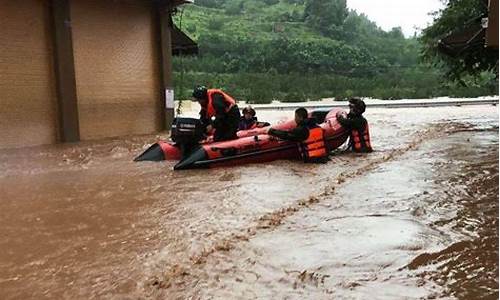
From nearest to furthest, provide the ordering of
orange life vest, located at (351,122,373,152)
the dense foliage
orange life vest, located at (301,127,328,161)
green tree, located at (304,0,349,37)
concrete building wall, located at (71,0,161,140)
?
orange life vest, located at (301,127,328,161) < orange life vest, located at (351,122,373,152) < concrete building wall, located at (71,0,161,140) < the dense foliage < green tree, located at (304,0,349,37)

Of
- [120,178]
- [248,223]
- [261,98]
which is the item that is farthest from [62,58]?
[261,98]

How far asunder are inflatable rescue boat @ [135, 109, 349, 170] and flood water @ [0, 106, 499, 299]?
0.79ft

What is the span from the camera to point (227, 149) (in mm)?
9336

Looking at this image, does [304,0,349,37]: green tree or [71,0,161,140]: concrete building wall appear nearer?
[71,0,161,140]: concrete building wall

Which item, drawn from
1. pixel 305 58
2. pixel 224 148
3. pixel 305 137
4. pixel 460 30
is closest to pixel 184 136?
pixel 224 148

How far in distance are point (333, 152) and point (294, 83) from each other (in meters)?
38.1

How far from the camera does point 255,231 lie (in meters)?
5.13

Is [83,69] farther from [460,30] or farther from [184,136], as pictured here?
[460,30]

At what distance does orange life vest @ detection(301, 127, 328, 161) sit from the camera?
959cm

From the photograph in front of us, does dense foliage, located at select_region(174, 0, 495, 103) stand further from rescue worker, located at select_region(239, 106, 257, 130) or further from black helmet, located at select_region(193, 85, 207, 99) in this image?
black helmet, located at select_region(193, 85, 207, 99)

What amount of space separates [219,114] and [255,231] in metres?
5.23

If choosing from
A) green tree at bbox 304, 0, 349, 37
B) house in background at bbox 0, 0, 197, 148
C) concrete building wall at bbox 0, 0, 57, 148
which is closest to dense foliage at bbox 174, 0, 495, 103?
green tree at bbox 304, 0, 349, 37

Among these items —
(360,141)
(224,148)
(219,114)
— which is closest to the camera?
(224,148)

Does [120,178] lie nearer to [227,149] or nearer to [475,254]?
[227,149]
